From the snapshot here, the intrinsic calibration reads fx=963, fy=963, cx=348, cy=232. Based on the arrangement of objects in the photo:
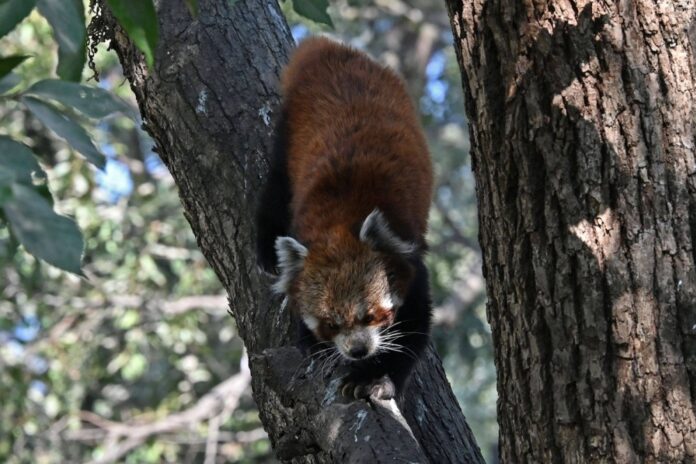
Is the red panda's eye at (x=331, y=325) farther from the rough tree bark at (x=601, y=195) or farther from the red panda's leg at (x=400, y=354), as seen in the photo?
the rough tree bark at (x=601, y=195)

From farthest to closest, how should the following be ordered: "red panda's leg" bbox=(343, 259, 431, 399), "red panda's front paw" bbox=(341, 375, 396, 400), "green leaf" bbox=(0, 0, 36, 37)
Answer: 1. "red panda's leg" bbox=(343, 259, 431, 399)
2. "red panda's front paw" bbox=(341, 375, 396, 400)
3. "green leaf" bbox=(0, 0, 36, 37)

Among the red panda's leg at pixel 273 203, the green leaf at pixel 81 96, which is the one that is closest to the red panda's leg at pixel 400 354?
the red panda's leg at pixel 273 203

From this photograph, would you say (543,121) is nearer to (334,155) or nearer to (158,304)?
(334,155)

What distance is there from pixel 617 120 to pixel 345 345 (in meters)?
1.51

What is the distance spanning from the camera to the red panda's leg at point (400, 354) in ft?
9.62

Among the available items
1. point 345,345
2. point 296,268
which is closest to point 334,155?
point 296,268

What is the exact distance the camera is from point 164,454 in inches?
318

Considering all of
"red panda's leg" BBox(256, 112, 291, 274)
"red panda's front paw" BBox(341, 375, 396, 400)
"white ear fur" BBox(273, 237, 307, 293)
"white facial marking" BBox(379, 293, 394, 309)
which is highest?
"red panda's leg" BBox(256, 112, 291, 274)

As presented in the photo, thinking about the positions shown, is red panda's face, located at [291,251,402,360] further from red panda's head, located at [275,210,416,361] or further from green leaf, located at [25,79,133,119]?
green leaf, located at [25,79,133,119]

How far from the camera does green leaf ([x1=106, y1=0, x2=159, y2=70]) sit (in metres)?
1.36

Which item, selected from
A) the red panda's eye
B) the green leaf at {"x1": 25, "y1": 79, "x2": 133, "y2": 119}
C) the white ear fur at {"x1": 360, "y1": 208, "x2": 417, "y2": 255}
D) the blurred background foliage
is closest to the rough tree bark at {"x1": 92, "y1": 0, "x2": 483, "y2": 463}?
the red panda's eye

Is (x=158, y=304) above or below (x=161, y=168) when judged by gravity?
below

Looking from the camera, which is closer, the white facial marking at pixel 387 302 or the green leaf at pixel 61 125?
the green leaf at pixel 61 125

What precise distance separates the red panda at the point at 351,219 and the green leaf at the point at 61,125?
1467 mm
